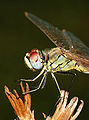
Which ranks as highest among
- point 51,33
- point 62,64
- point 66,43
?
point 51,33

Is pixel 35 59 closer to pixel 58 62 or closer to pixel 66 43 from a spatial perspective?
pixel 58 62

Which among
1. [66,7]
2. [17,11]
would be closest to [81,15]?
[66,7]

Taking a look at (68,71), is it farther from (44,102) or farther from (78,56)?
(44,102)

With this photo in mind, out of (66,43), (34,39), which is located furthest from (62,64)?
(34,39)

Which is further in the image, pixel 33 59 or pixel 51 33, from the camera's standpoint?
pixel 51 33

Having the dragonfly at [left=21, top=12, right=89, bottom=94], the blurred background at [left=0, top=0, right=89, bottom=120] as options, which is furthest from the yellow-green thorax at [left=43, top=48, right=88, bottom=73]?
the blurred background at [left=0, top=0, right=89, bottom=120]

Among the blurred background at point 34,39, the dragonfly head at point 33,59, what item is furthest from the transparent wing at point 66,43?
the blurred background at point 34,39
